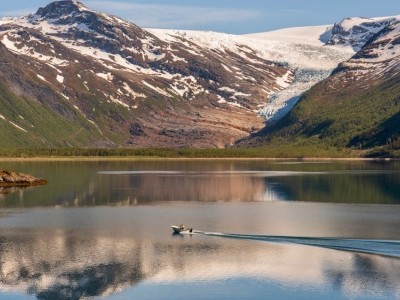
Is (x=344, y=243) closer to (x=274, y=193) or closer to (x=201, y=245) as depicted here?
(x=201, y=245)

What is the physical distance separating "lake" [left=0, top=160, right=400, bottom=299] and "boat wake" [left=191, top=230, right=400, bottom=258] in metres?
0.10

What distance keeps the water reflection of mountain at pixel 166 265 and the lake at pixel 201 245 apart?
0.28ft

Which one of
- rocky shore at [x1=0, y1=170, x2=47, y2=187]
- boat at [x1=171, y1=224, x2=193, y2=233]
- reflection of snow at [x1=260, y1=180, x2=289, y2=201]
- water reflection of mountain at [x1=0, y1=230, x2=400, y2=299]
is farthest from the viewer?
rocky shore at [x1=0, y1=170, x2=47, y2=187]

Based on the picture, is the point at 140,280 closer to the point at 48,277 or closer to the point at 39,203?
the point at 48,277

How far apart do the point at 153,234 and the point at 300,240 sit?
15.5 m

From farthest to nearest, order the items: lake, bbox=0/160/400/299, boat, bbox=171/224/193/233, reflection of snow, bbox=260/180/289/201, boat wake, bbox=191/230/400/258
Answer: reflection of snow, bbox=260/180/289/201 → boat, bbox=171/224/193/233 → boat wake, bbox=191/230/400/258 → lake, bbox=0/160/400/299

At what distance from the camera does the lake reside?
66.9 meters

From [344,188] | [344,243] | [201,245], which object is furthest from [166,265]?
[344,188]

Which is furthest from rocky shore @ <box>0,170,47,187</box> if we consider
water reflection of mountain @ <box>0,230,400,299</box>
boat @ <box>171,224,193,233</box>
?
water reflection of mountain @ <box>0,230,400,299</box>

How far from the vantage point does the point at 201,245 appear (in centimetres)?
8550

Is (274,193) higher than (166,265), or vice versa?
(274,193)

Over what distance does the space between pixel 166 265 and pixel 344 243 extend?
1875cm

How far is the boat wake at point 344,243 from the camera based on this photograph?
265ft

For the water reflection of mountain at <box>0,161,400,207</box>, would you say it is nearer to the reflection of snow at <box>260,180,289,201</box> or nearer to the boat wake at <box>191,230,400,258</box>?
the reflection of snow at <box>260,180,289,201</box>
